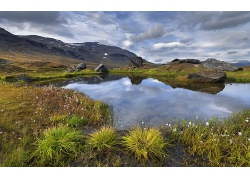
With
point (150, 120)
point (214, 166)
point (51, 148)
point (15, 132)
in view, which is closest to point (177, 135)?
point (214, 166)

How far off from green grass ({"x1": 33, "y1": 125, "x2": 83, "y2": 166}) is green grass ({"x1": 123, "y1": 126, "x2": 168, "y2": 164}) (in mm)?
1989

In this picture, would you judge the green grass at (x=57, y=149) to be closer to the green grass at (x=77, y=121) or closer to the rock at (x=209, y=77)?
the green grass at (x=77, y=121)

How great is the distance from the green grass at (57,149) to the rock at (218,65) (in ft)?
176

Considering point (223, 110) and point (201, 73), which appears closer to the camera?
point (223, 110)

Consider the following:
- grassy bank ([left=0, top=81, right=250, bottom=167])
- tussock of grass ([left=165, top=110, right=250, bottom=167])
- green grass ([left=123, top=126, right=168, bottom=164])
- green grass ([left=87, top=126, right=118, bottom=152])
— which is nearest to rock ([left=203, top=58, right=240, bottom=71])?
grassy bank ([left=0, top=81, right=250, bottom=167])

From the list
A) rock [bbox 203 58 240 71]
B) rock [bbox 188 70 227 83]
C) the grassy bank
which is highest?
rock [bbox 203 58 240 71]

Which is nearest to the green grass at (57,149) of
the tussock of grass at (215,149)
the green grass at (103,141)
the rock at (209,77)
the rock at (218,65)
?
the green grass at (103,141)

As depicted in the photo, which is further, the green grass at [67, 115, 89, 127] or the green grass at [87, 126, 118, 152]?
the green grass at [67, 115, 89, 127]

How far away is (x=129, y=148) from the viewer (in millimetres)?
6688

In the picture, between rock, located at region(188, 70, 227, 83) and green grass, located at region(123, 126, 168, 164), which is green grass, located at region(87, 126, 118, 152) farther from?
rock, located at region(188, 70, 227, 83)

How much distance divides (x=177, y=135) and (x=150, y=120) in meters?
3.35

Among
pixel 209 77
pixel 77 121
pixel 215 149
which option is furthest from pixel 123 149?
pixel 209 77

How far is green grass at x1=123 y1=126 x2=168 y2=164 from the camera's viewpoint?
6.12 metres
